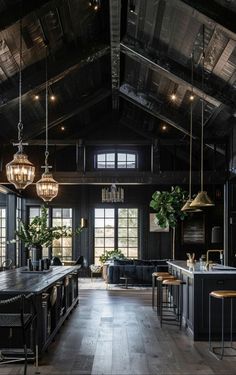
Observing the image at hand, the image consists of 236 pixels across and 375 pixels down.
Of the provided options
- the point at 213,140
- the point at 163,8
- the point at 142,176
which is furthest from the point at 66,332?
the point at 213,140

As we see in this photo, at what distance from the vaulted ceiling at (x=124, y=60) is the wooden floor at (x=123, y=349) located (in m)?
4.30

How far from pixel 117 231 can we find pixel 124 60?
20.6 ft

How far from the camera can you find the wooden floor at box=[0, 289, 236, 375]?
4586mm

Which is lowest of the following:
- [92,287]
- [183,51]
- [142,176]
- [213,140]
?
[92,287]

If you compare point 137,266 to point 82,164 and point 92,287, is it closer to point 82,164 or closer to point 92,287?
point 92,287

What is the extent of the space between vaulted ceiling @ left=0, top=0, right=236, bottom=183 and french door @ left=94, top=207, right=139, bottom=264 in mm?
3275

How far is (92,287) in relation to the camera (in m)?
11.7

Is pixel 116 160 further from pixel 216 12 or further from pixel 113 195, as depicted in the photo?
pixel 216 12

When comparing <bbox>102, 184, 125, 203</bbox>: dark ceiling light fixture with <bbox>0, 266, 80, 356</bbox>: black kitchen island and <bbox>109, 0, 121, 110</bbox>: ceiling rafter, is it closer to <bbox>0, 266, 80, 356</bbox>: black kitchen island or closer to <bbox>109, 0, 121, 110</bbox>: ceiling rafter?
<bbox>109, 0, 121, 110</bbox>: ceiling rafter

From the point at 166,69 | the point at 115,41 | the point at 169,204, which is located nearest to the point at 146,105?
the point at 169,204

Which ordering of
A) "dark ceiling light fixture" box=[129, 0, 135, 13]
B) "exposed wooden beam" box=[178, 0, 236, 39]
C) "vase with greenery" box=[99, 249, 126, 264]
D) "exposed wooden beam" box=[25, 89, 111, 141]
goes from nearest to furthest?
"exposed wooden beam" box=[178, 0, 236, 39] → "dark ceiling light fixture" box=[129, 0, 135, 13] → "exposed wooden beam" box=[25, 89, 111, 141] → "vase with greenery" box=[99, 249, 126, 264]

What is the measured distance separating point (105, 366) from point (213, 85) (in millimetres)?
5767

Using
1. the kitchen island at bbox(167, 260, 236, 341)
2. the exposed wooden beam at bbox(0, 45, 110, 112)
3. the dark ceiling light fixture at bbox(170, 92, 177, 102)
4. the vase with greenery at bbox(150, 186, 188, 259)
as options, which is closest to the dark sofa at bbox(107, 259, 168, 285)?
the vase with greenery at bbox(150, 186, 188, 259)

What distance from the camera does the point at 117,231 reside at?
14742 mm
